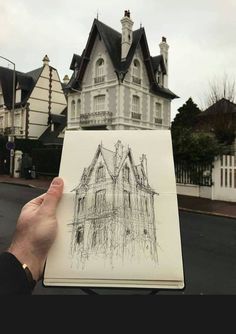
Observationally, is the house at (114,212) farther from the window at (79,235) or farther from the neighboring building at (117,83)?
the neighboring building at (117,83)

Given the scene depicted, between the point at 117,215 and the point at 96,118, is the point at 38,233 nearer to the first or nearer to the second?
the point at 117,215

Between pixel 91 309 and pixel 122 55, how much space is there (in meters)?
26.6

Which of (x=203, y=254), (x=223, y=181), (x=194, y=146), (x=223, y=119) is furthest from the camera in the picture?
(x=223, y=119)

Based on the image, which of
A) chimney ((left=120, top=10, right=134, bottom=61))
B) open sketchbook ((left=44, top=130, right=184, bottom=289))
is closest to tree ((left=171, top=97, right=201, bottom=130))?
chimney ((left=120, top=10, right=134, bottom=61))

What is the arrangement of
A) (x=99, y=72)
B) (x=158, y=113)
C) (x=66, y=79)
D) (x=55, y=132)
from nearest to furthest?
(x=99, y=72), (x=158, y=113), (x=55, y=132), (x=66, y=79)

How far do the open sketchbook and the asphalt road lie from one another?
0.12 meters

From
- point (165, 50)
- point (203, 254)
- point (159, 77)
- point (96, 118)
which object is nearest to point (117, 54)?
point (159, 77)

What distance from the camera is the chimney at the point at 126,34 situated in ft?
83.1

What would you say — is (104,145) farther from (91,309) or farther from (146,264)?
(91,309)

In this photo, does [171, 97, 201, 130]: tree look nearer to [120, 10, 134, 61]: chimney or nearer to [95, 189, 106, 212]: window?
[120, 10, 134, 61]: chimney

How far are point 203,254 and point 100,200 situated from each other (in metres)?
4.59

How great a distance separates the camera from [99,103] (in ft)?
87.1

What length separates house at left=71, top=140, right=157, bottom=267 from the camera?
4.94 ft

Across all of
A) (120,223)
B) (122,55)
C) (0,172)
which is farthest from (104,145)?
(0,172)
